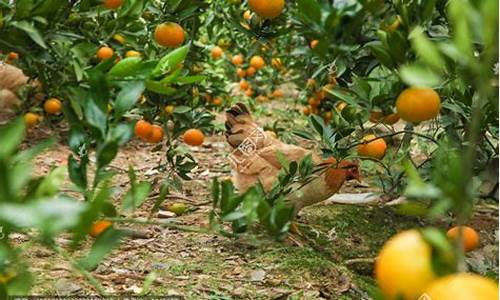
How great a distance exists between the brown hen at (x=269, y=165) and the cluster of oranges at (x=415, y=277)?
139 cm

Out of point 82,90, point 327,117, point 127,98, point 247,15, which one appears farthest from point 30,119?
point 127,98

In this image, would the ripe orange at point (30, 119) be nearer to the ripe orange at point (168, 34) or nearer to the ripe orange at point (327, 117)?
the ripe orange at point (327, 117)

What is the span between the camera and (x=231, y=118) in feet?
8.98

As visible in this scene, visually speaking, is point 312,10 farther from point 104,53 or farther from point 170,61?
point 104,53

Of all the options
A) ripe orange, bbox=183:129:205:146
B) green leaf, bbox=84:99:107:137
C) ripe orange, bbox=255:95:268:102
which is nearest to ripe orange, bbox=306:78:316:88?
ripe orange, bbox=183:129:205:146

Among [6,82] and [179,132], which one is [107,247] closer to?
[179,132]

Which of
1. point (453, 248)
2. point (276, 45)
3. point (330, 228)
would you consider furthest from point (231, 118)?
point (453, 248)

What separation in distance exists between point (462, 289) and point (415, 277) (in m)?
0.06

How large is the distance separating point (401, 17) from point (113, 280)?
1100mm

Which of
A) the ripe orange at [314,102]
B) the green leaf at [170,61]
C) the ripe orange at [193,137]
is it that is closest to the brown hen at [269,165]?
the ripe orange at [193,137]

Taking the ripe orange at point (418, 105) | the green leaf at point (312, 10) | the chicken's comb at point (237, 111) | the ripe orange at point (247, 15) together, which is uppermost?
the green leaf at point (312, 10)

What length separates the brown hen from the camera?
2254mm

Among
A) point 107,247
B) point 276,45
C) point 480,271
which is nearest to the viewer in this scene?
point 107,247

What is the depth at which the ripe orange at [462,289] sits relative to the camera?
1.89 ft
